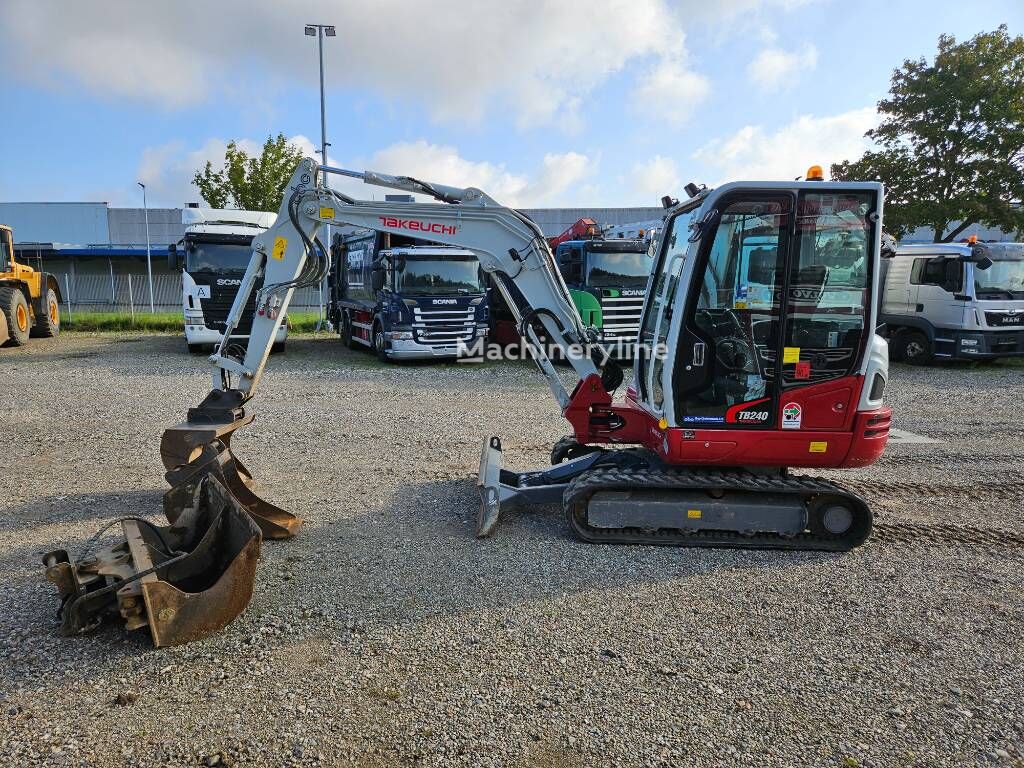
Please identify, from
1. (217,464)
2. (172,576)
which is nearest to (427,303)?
(217,464)

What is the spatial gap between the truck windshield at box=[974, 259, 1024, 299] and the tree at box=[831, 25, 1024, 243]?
7.08m

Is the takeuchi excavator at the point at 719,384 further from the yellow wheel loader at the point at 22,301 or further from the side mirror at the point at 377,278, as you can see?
the yellow wheel loader at the point at 22,301

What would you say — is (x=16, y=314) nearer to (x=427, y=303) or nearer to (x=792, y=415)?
(x=427, y=303)

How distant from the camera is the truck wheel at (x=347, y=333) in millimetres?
18141

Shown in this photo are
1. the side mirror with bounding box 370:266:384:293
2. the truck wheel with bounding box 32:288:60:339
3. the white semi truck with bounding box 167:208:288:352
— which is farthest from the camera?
the truck wheel with bounding box 32:288:60:339

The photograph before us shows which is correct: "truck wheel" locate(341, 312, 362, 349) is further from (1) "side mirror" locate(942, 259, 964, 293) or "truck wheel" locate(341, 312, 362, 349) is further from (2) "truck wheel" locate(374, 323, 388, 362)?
(1) "side mirror" locate(942, 259, 964, 293)

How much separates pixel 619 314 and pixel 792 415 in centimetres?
1011

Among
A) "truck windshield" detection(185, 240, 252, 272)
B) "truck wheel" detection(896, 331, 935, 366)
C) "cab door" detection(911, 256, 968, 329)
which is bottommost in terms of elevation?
"truck wheel" detection(896, 331, 935, 366)

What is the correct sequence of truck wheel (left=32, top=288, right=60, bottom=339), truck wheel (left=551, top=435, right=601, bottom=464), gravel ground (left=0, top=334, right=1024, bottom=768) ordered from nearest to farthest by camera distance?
1. gravel ground (left=0, top=334, right=1024, bottom=768)
2. truck wheel (left=551, top=435, right=601, bottom=464)
3. truck wheel (left=32, top=288, right=60, bottom=339)

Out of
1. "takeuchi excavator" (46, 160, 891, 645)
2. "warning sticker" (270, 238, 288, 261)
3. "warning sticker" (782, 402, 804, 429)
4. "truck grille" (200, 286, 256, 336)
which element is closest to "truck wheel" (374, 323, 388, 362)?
"truck grille" (200, 286, 256, 336)

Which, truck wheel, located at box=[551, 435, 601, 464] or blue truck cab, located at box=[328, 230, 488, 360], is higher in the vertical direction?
blue truck cab, located at box=[328, 230, 488, 360]

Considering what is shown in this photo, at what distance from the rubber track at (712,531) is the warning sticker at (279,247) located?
10.2ft

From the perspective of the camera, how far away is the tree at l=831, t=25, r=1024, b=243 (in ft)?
65.1

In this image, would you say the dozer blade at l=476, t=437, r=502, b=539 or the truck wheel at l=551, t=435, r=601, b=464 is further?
the truck wheel at l=551, t=435, r=601, b=464
